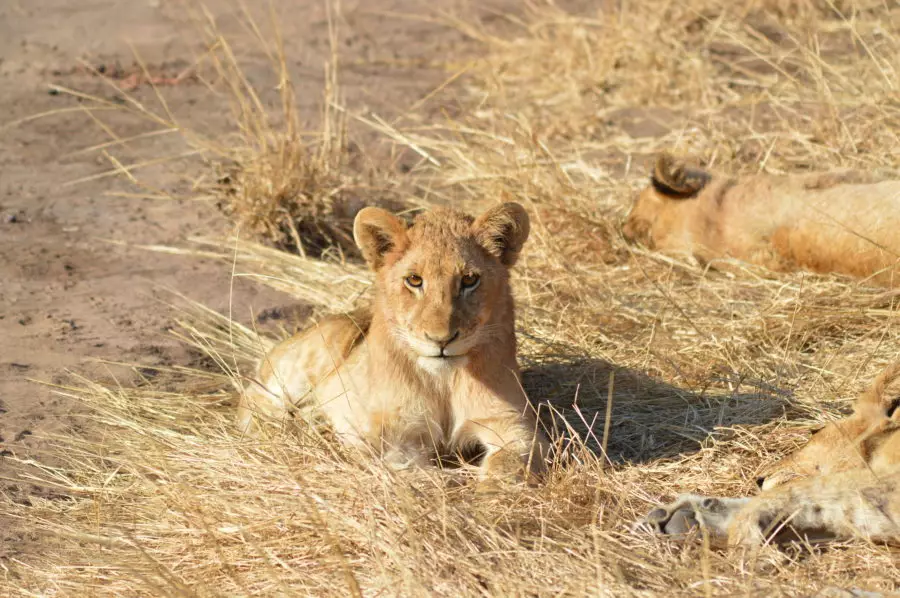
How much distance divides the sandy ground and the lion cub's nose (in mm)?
1572

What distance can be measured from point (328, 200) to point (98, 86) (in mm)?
3070

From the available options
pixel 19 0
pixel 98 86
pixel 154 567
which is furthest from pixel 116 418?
pixel 19 0

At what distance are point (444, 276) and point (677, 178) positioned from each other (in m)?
2.99

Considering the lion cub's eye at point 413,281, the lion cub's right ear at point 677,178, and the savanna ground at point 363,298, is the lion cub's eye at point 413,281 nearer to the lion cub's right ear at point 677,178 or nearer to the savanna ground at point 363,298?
the savanna ground at point 363,298

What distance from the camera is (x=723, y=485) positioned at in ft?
12.2

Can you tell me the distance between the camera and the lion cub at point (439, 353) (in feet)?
11.6

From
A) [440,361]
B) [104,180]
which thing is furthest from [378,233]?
[104,180]

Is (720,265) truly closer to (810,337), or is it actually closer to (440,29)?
(810,337)

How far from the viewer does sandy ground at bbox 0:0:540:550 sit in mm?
4980

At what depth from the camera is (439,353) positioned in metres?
3.47

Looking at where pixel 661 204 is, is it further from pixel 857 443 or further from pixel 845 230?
pixel 857 443

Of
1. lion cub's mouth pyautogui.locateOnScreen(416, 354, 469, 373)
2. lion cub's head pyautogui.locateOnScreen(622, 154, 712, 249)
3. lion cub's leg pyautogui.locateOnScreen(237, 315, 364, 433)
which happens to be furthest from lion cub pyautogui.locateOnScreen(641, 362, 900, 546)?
lion cub's head pyautogui.locateOnScreen(622, 154, 712, 249)

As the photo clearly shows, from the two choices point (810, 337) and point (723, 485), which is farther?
point (810, 337)

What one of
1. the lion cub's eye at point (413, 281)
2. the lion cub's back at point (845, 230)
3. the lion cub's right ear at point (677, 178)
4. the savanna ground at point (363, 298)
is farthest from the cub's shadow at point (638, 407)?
the lion cub's right ear at point (677, 178)
